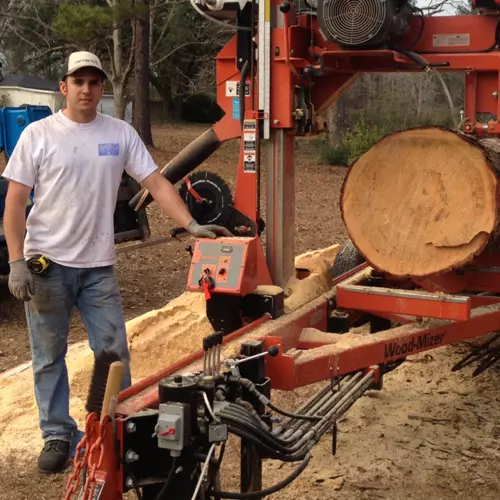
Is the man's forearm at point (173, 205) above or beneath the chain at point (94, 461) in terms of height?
above

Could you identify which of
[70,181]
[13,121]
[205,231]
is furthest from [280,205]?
A: [13,121]

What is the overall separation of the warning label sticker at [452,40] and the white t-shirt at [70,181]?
1820 millimetres

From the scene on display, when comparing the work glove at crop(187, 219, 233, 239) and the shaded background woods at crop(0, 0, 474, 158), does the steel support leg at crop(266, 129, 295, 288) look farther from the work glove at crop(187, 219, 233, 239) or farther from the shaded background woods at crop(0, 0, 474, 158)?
the shaded background woods at crop(0, 0, 474, 158)

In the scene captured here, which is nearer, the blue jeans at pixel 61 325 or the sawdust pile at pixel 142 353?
the blue jeans at pixel 61 325

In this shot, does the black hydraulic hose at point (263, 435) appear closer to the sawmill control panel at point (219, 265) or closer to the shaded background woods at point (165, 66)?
the sawmill control panel at point (219, 265)

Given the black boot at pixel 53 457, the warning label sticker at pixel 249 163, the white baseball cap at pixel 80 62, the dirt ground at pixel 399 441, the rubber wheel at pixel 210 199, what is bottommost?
the dirt ground at pixel 399 441

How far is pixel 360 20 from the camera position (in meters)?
4.14

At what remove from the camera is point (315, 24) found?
4504 mm

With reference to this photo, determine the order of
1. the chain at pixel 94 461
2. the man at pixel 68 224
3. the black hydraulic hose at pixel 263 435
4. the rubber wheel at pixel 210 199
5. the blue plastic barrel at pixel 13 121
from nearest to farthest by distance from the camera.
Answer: the chain at pixel 94 461 < the black hydraulic hose at pixel 263 435 < the man at pixel 68 224 < the rubber wheel at pixel 210 199 < the blue plastic barrel at pixel 13 121

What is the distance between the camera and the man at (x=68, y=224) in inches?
155

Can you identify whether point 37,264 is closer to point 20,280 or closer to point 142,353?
point 20,280

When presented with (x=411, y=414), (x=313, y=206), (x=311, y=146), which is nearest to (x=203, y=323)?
(x=411, y=414)

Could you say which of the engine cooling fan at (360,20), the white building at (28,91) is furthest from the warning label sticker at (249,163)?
the white building at (28,91)

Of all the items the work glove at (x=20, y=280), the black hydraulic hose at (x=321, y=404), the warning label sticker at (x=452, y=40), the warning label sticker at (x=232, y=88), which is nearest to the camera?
the black hydraulic hose at (x=321, y=404)
